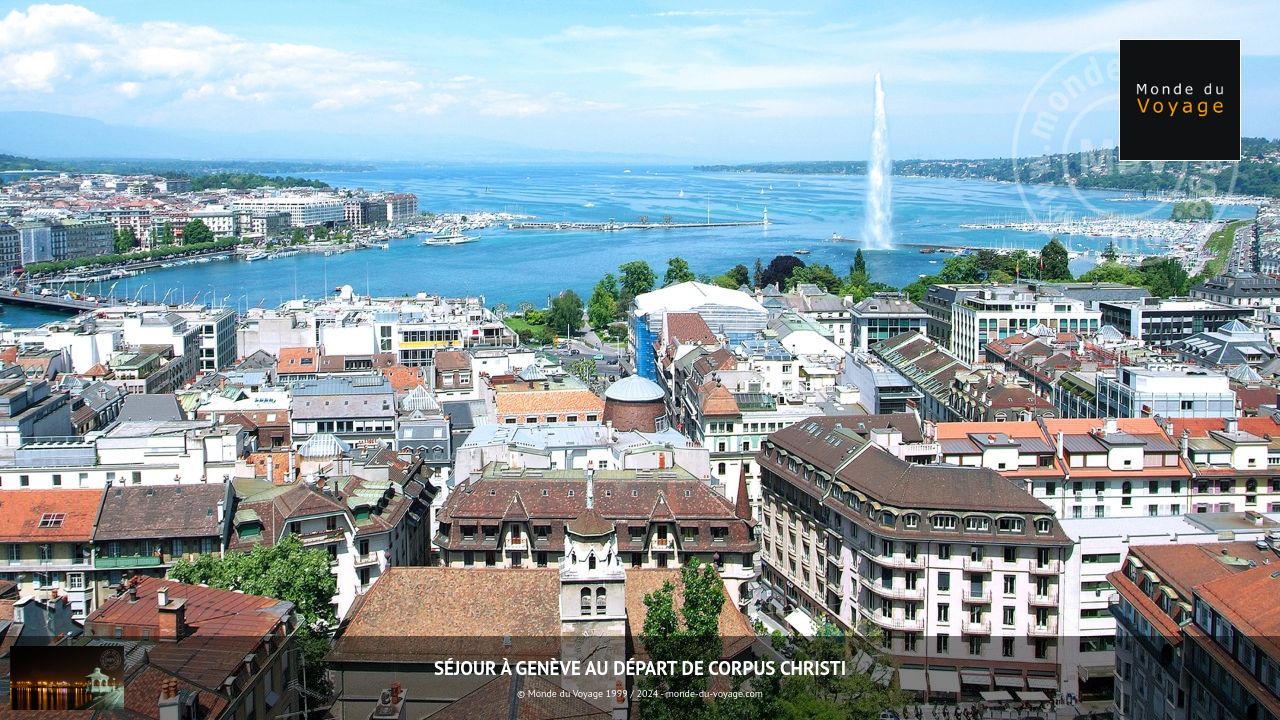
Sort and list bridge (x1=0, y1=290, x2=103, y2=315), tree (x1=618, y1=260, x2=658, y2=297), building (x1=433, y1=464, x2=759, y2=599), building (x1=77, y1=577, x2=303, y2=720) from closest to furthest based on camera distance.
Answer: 1. building (x1=77, y1=577, x2=303, y2=720)
2. building (x1=433, y1=464, x2=759, y2=599)
3. tree (x1=618, y1=260, x2=658, y2=297)
4. bridge (x1=0, y1=290, x2=103, y2=315)

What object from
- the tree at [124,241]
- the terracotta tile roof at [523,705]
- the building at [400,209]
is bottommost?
the terracotta tile roof at [523,705]

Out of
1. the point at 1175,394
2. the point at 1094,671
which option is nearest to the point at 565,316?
the point at 1175,394

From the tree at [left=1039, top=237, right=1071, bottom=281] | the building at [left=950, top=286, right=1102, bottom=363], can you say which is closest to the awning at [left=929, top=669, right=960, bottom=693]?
the building at [left=950, top=286, right=1102, bottom=363]

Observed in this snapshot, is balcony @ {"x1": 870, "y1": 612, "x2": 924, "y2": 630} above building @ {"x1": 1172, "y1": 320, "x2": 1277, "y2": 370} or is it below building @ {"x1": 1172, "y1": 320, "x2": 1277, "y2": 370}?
below

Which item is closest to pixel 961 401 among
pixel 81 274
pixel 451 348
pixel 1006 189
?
pixel 451 348

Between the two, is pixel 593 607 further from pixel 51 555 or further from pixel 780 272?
pixel 780 272

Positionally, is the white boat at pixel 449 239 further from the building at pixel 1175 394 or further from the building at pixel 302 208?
the building at pixel 1175 394

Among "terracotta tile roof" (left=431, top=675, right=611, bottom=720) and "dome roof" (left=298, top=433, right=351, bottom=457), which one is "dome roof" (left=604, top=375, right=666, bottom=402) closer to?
"dome roof" (left=298, top=433, right=351, bottom=457)

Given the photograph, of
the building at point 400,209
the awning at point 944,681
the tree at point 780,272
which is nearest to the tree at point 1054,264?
the tree at point 780,272
